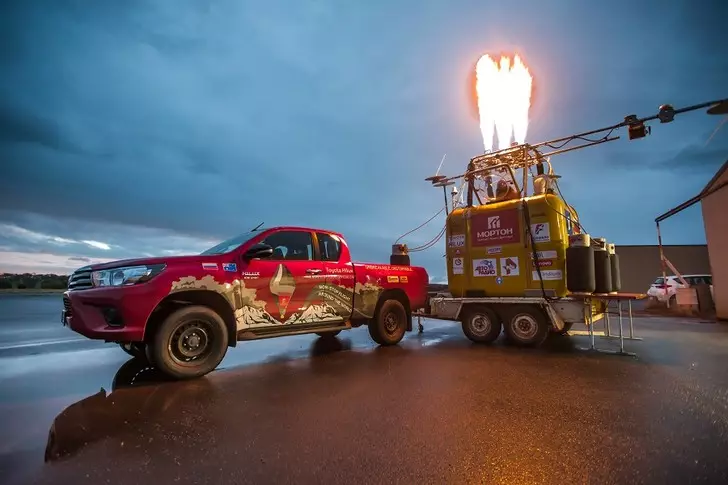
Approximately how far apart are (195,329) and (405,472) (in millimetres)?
3785

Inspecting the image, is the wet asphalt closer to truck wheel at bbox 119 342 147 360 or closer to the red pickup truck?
truck wheel at bbox 119 342 147 360

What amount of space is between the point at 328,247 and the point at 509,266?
13.0 feet

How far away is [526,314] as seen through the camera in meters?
7.85

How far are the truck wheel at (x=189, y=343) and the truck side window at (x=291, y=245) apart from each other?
4.77 ft

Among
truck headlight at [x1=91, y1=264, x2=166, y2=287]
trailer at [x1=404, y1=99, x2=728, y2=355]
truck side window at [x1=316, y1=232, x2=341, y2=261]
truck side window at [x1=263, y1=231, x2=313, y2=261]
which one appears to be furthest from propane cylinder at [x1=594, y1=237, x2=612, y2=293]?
truck headlight at [x1=91, y1=264, x2=166, y2=287]

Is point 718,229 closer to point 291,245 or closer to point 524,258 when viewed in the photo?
point 524,258

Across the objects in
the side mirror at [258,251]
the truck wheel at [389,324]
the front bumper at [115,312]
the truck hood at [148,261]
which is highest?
the side mirror at [258,251]

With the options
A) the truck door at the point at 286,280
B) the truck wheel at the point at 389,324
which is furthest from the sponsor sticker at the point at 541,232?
the truck door at the point at 286,280

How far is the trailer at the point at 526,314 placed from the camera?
23.7ft

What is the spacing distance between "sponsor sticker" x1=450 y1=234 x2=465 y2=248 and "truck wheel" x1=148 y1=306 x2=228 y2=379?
572cm

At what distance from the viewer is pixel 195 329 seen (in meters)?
5.30

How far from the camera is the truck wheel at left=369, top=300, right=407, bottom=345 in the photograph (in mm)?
7828

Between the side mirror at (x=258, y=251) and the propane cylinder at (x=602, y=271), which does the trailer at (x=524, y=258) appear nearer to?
the propane cylinder at (x=602, y=271)

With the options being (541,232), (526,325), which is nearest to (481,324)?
(526,325)
